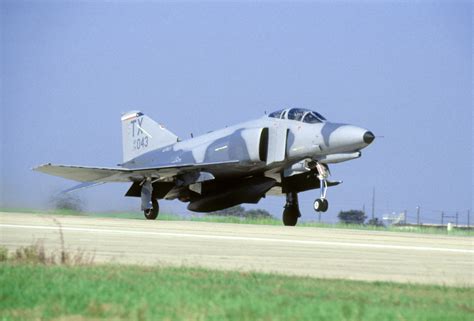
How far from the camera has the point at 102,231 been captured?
607 inches

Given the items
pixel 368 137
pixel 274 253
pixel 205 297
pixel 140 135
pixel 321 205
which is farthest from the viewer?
pixel 140 135

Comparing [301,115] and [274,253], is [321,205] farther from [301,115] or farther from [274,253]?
[274,253]

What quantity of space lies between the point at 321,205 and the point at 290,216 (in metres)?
3.50

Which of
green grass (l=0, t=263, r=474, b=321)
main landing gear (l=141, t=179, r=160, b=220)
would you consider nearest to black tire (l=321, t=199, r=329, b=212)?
main landing gear (l=141, t=179, r=160, b=220)

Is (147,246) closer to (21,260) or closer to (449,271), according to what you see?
(21,260)

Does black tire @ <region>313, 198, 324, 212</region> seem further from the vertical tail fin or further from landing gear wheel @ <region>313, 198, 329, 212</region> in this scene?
the vertical tail fin

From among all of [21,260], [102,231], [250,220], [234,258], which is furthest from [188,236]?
[250,220]

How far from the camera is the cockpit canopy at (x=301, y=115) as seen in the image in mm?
22947

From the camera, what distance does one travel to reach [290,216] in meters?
24.2

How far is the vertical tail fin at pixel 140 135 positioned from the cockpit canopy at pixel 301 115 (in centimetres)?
682

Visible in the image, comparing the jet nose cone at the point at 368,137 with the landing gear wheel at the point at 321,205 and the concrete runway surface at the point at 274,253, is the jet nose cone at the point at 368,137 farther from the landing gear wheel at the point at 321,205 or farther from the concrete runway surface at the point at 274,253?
the concrete runway surface at the point at 274,253

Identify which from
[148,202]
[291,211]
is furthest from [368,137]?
[148,202]

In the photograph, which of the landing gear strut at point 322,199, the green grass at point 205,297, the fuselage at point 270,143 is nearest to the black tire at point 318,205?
the landing gear strut at point 322,199

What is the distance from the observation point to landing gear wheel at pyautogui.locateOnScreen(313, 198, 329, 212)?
2075cm
